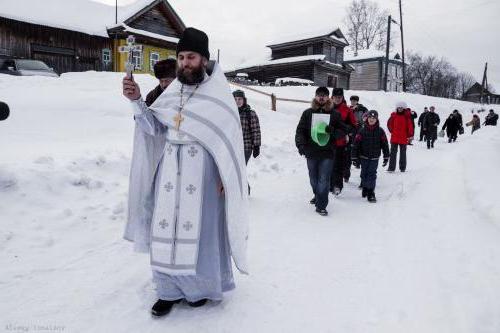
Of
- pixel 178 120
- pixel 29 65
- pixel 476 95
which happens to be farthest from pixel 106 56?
pixel 476 95

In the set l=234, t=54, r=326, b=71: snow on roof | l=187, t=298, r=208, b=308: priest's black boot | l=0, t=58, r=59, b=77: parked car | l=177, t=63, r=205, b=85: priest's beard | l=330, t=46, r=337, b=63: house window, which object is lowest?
l=187, t=298, r=208, b=308: priest's black boot

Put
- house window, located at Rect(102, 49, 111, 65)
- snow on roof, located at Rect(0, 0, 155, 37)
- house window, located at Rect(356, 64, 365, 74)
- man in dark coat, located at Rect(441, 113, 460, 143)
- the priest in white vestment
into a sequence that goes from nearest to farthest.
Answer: the priest in white vestment
man in dark coat, located at Rect(441, 113, 460, 143)
snow on roof, located at Rect(0, 0, 155, 37)
house window, located at Rect(102, 49, 111, 65)
house window, located at Rect(356, 64, 365, 74)

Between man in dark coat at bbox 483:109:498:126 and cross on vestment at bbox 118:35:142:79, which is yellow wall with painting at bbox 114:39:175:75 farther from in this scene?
cross on vestment at bbox 118:35:142:79

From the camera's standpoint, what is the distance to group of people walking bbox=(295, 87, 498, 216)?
6.27 metres

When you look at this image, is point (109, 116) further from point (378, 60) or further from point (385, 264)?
point (378, 60)

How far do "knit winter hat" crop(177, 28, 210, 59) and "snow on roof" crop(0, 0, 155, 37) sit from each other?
902 inches

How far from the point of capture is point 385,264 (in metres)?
4.31

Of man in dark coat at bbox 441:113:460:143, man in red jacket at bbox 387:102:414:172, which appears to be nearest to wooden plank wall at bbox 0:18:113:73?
man in dark coat at bbox 441:113:460:143

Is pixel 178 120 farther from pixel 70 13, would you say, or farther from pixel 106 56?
pixel 70 13

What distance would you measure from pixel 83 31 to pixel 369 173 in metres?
21.7

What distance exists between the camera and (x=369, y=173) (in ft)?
24.5

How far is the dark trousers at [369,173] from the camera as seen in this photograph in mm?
7375

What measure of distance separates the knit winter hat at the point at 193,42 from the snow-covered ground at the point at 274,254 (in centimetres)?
205

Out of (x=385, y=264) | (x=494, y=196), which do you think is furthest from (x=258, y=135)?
(x=494, y=196)
